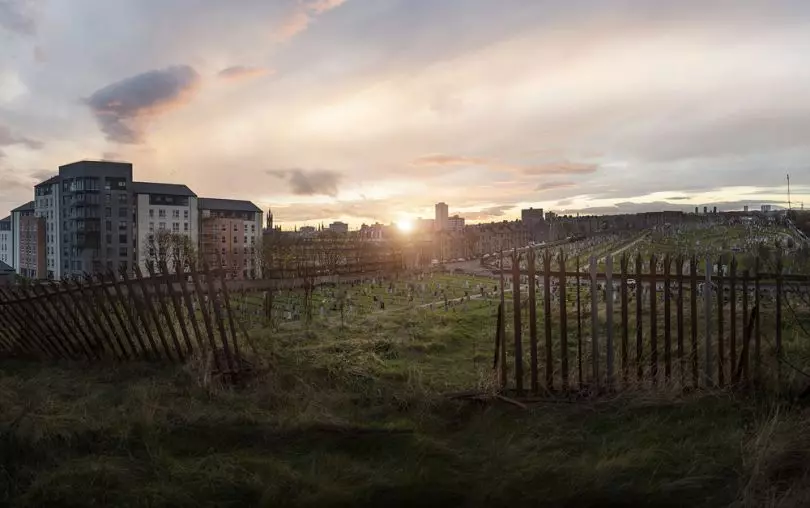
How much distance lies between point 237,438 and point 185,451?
19.7 inches

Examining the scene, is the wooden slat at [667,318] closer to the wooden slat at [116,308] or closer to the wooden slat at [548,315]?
the wooden slat at [548,315]

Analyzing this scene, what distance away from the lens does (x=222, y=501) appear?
165 inches

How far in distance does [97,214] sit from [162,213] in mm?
7901

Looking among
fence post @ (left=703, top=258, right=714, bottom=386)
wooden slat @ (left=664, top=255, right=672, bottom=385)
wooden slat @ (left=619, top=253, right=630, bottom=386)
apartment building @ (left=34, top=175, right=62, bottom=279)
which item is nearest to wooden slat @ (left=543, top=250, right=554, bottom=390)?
wooden slat @ (left=619, top=253, right=630, bottom=386)

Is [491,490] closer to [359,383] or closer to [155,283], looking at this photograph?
[359,383]

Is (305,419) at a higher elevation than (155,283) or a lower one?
lower

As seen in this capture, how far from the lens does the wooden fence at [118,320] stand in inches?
295

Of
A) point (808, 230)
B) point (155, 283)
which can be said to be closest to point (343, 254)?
point (808, 230)

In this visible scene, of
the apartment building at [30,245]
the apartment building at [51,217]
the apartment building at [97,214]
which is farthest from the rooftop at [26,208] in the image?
the apartment building at [97,214]

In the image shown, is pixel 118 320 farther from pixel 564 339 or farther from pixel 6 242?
pixel 6 242

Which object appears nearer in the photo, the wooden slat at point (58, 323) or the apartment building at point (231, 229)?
the wooden slat at point (58, 323)

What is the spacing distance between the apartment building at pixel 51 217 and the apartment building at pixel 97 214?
75.7 inches

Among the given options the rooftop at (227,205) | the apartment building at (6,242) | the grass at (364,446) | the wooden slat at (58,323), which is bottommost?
the grass at (364,446)

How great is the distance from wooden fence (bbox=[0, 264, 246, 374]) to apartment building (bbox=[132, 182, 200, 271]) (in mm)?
56985
